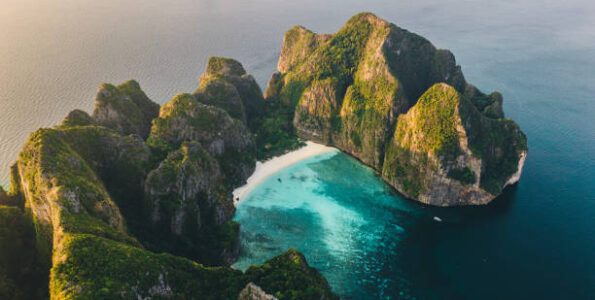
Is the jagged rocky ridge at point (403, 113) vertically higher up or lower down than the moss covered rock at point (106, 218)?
higher up

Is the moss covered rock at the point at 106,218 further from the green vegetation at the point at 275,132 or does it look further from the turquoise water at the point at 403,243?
the green vegetation at the point at 275,132

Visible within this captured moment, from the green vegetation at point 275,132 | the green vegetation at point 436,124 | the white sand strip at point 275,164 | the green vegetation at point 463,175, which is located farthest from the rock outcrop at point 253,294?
the green vegetation at point 275,132

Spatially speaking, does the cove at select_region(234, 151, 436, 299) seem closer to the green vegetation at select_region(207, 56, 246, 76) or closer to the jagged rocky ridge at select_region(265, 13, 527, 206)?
the jagged rocky ridge at select_region(265, 13, 527, 206)

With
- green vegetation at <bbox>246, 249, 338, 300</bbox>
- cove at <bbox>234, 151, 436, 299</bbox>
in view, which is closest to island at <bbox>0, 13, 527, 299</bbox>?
green vegetation at <bbox>246, 249, 338, 300</bbox>

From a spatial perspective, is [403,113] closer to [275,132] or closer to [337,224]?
[337,224]

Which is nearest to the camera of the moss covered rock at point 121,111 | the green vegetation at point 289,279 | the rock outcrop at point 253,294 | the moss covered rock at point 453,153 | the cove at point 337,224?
the rock outcrop at point 253,294

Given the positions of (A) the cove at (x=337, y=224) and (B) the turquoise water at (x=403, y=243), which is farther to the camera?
(A) the cove at (x=337, y=224)

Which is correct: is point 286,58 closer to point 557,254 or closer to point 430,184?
point 430,184
